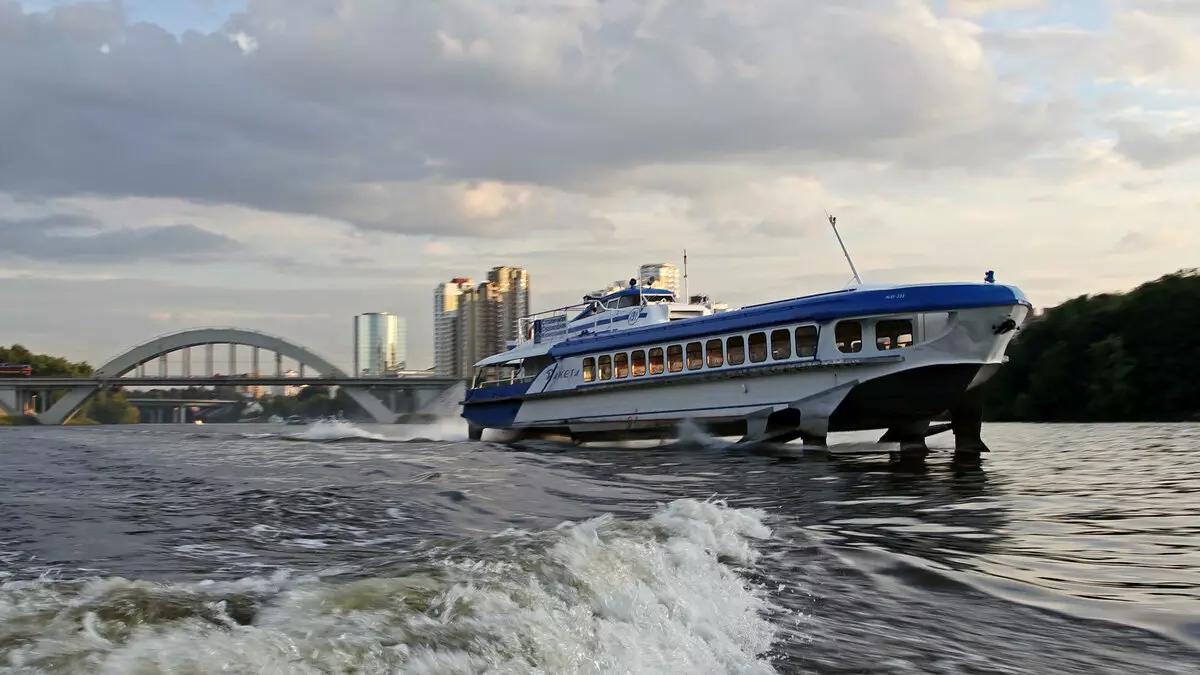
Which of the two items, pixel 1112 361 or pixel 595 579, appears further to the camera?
pixel 1112 361

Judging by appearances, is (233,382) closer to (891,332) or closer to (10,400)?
(10,400)

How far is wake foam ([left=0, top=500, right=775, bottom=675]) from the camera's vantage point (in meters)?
3.47

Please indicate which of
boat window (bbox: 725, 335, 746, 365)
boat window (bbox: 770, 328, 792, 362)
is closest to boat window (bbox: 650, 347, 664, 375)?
boat window (bbox: 725, 335, 746, 365)

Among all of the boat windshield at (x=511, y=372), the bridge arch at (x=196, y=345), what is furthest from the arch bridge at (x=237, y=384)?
the boat windshield at (x=511, y=372)

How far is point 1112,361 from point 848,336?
1299 inches

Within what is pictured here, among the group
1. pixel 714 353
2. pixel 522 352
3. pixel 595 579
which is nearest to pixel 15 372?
pixel 522 352

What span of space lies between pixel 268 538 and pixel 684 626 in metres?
4.15

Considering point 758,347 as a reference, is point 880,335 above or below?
above

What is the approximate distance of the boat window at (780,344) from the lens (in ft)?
63.1

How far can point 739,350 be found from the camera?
797 inches

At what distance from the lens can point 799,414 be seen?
18.9m

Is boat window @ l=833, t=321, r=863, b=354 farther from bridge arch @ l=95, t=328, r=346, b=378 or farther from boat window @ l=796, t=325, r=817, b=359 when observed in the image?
bridge arch @ l=95, t=328, r=346, b=378

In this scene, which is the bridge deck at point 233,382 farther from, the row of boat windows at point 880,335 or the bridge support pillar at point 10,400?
the row of boat windows at point 880,335

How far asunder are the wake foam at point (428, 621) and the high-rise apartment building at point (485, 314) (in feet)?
190
